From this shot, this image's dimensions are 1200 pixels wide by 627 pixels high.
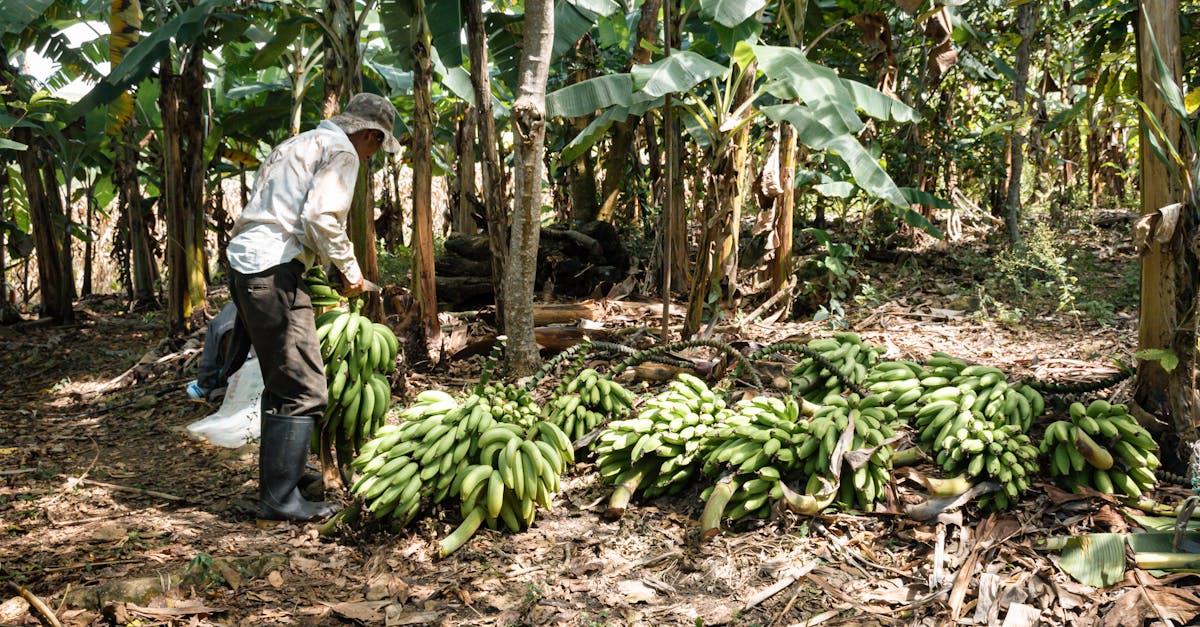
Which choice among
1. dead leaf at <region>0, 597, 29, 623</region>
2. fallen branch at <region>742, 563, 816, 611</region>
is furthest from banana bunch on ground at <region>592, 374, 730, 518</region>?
dead leaf at <region>0, 597, 29, 623</region>

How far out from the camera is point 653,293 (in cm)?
771

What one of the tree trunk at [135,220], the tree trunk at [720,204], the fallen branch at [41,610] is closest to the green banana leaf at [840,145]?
the tree trunk at [720,204]

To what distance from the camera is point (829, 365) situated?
4.34 metres

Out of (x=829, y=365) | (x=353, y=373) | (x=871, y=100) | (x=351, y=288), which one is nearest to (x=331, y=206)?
(x=351, y=288)

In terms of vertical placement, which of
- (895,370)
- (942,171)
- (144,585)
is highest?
(942,171)

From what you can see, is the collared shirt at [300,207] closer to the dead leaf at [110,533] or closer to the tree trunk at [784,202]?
the dead leaf at [110,533]

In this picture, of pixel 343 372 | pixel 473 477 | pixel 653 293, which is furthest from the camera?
pixel 653 293

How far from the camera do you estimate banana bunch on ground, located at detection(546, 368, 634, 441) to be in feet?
14.4

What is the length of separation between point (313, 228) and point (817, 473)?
7.73 ft

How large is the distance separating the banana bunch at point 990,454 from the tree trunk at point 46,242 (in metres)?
8.90

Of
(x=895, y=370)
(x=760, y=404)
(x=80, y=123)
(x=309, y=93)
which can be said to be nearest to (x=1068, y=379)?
(x=895, y=370)

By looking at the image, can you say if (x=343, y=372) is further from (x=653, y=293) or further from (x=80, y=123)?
(x=80, y=123)

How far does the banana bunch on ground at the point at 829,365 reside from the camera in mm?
4371

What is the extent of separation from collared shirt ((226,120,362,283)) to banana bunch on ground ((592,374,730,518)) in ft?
4.94
